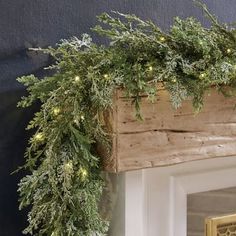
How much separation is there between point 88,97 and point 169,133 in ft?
0.77

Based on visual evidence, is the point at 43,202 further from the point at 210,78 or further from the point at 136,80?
the point at 210,78

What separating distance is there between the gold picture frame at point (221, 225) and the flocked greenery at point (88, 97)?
1.14 ft

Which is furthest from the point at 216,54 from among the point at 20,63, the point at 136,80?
the point at 20,63

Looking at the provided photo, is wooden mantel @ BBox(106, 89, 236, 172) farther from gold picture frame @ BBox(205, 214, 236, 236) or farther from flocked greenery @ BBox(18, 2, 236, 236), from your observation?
gold picture frame @ BBox(205, 214, 236, 236)

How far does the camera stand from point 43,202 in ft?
4.04

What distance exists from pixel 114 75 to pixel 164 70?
0.41ft

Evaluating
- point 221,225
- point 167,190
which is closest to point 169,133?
point 167,190

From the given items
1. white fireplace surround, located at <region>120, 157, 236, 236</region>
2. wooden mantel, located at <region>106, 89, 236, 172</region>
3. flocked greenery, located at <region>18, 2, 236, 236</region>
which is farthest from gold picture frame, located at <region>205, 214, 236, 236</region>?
flocked greenery, located at <region>18, 2, 236, 236</region>

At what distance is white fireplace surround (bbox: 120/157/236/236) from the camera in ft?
4.42

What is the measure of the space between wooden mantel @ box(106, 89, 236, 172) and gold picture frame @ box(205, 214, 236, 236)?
0.19 meters

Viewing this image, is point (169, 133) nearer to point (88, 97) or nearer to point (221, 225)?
point (88, 97)

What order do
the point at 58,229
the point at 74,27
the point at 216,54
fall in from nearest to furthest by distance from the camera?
the point at 58,229, the point at 216,54, the point at 74,27

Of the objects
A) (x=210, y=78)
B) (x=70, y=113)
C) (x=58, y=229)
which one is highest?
(x=210, y=78)

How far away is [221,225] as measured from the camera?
150cm
